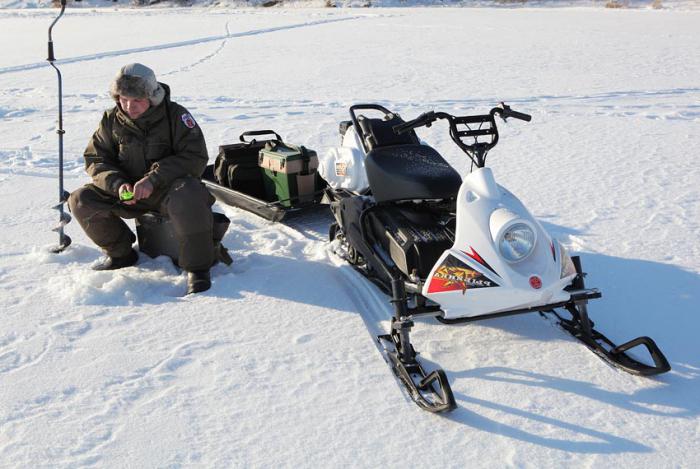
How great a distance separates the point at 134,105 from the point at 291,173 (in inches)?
49.8

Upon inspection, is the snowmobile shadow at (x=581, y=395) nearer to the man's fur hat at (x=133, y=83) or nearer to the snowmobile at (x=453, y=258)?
the snowmobile at (x=453, y=258)

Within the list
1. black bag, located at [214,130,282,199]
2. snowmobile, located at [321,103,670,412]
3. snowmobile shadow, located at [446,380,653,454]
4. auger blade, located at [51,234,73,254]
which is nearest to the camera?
snowmobile shadow, located at [446,380,653,454]

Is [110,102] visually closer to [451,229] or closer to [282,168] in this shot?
[282,168]

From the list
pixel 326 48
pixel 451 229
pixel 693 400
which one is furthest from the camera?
pixel 326 48

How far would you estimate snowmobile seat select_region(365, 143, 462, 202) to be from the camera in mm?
3607

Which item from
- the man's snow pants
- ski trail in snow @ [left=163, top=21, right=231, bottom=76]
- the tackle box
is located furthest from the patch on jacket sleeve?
ski trail in snow @ [left=163, top=21, right=231, bottom=76]

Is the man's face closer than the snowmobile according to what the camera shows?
No

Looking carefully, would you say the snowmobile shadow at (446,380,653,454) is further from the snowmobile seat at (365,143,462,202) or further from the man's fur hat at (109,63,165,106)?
the man's fur hat at (109,63,165,106)

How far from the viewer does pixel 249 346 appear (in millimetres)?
3234

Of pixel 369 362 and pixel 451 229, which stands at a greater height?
pixel 451 229

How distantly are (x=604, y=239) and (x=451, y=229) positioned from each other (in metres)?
1.40

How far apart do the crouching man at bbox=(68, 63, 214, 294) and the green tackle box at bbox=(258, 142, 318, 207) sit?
0.89 m

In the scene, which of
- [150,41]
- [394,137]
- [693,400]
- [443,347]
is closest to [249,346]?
[443,347]

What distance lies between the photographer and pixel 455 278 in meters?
3.02
